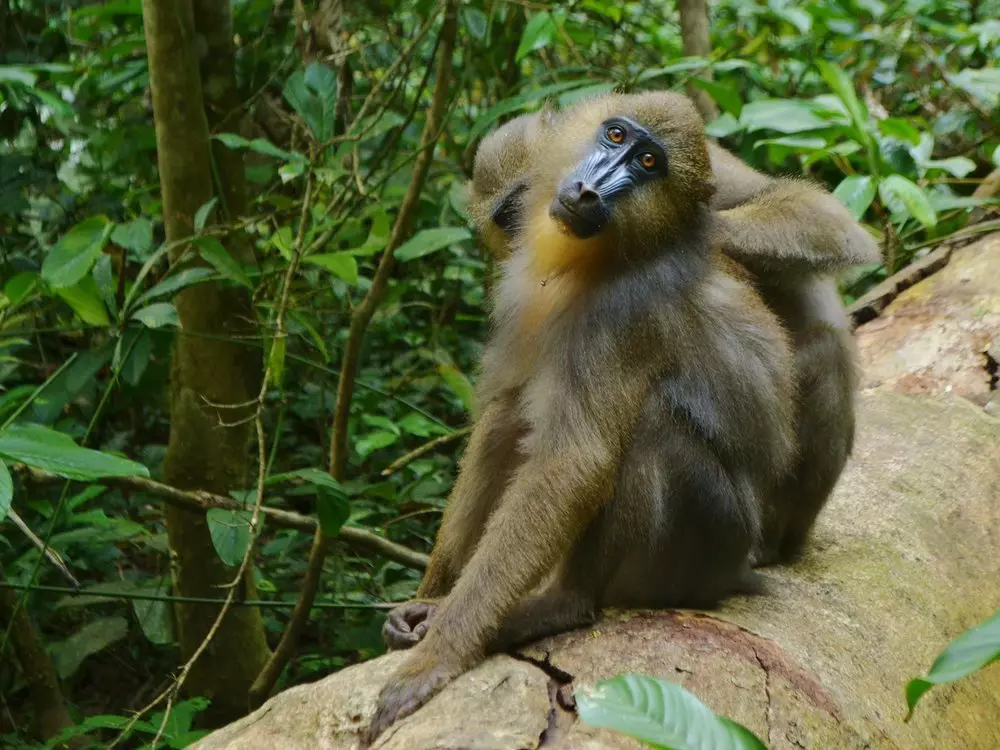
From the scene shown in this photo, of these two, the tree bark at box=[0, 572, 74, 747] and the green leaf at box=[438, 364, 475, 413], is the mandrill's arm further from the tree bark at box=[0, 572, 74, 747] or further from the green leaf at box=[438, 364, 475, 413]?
the tree bark at box=[0, 572, 74, 747]

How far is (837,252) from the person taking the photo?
13.6 ft

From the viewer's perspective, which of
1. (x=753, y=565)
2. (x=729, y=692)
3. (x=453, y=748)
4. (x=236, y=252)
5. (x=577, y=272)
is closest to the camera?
(x=453, y=748)

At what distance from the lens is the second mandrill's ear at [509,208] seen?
14.5 feet

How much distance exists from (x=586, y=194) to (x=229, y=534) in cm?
191

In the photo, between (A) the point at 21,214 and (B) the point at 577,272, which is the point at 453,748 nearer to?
(B) the point at 577,272

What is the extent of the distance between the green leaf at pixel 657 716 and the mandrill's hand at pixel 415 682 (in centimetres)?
105

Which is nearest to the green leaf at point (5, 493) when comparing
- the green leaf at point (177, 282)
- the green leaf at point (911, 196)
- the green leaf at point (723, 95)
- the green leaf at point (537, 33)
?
the green leaf at point (177, 282)

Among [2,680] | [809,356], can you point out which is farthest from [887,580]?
[2,680]

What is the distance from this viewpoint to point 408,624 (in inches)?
150

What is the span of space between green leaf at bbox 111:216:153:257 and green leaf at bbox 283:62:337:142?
863 millimetres

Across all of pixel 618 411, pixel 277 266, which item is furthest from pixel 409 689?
pixel 277 266

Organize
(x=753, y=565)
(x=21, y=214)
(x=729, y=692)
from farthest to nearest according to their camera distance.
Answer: (x=21, y=214), (x=753, y=565), (x=729, y=692)

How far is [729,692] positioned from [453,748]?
2.73ft

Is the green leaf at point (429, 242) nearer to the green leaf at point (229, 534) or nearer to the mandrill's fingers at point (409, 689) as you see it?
the green leaf at point (229, 534)
